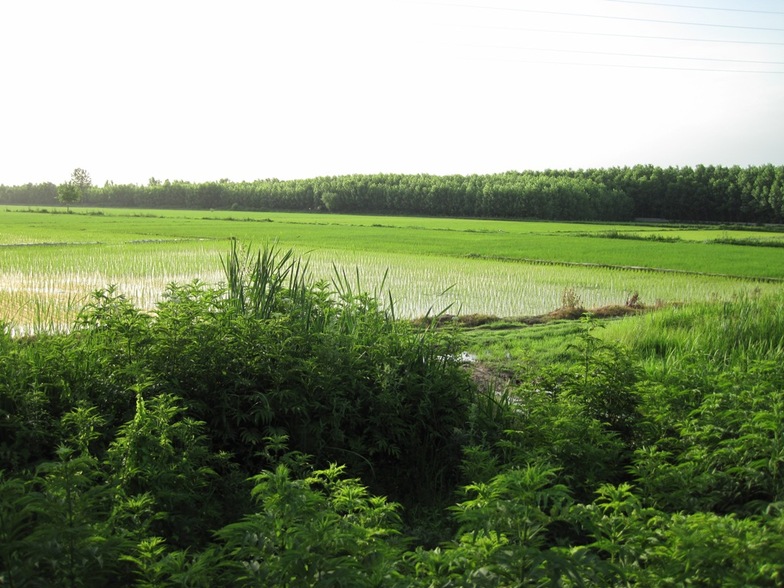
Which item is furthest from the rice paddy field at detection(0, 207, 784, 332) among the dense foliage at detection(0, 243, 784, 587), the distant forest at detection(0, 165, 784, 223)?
the distant forest at detection(0, 165, 784, 223)

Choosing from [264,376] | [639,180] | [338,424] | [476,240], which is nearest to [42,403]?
[264,376]

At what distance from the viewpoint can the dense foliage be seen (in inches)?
113

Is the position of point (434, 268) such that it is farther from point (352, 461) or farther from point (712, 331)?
point (352, 461)

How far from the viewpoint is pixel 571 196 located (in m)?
68.3

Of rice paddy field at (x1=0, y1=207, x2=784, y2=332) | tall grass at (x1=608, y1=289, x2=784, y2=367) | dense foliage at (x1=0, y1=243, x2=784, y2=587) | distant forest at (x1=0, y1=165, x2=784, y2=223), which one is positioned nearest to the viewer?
dense foliage at (x1=0, y1=243, x2=784, y2=587)

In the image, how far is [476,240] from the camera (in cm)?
3338

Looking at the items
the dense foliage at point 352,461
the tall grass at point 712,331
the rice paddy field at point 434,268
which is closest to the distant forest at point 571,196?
the rice paddy field at point 434,268

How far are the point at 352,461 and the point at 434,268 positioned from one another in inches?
659

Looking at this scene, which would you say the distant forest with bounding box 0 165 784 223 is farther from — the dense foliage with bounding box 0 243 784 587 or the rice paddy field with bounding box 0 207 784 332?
the dense foliage with bounding box 0 243 784 587

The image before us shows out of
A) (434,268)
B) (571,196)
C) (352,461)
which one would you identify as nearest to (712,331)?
(352,461)

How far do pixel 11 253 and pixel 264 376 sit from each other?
854 inches

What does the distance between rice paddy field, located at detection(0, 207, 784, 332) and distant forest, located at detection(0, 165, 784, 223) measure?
3481 cm

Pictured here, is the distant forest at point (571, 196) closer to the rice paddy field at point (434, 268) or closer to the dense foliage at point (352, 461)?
the rice paddy field at point (434, 268)

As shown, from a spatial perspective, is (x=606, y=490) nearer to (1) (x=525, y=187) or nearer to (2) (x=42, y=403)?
(2) (x=42, y=403)
